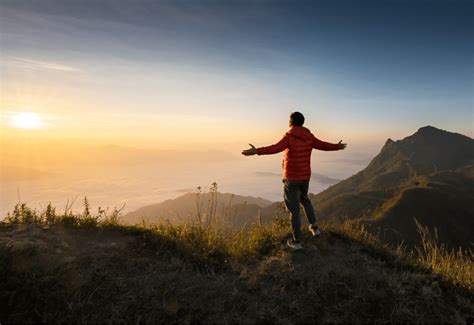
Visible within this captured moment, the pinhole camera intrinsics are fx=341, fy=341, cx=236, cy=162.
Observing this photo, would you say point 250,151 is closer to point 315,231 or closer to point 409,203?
point 315,231

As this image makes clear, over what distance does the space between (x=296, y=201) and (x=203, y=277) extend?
2.30m

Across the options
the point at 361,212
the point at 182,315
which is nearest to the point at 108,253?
the point at 182,315

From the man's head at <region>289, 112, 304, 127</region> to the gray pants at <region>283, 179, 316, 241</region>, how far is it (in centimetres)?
115

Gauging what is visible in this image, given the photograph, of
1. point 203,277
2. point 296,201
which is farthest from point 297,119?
point 203,277

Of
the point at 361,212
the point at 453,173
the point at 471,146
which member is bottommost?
the point at 361,212

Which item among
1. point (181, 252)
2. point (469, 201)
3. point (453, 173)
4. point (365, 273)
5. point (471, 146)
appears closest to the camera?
point (365, 273)

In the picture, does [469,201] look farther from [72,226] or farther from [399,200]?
[72,226]

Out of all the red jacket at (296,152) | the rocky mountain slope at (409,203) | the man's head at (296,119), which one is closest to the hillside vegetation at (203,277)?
the red jacket at (296,152)

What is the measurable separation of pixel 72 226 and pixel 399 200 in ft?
318

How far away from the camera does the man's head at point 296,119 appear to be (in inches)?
266

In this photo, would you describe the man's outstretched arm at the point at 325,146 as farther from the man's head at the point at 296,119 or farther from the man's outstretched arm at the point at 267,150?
the man's outstretched arm at the point at 267,150

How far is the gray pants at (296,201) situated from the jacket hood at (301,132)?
2.82ft

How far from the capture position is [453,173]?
125 metres

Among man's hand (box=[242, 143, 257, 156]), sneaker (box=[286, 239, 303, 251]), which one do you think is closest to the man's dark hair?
man's hand (box=[242, 143, 257, 156])
